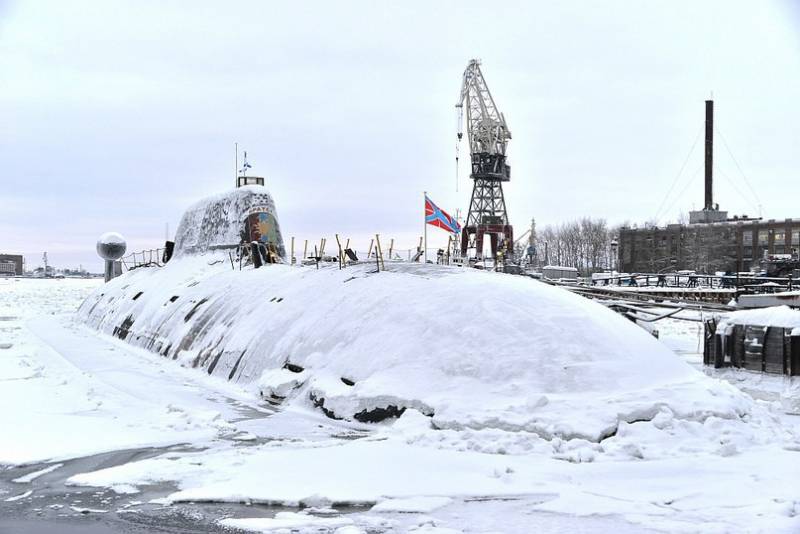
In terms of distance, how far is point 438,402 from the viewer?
871 centimetres

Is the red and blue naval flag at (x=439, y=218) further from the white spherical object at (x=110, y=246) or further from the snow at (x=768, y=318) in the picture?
the white spherical object at (x=110, y=246)

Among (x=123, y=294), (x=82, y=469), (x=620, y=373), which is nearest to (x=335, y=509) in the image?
(x=82, y=469)

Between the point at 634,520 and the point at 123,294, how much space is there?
24.9 m

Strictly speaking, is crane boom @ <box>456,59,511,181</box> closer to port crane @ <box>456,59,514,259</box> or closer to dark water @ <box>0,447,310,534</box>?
port crane @ <box>456,59,514,259</box>

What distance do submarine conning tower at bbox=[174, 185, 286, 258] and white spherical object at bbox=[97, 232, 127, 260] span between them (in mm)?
23298

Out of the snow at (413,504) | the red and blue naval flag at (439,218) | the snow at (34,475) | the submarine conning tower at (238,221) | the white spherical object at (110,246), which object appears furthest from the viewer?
the white spherical object at (110,246)

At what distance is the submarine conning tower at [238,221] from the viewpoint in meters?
22.0

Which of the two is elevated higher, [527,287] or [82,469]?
[527,287]

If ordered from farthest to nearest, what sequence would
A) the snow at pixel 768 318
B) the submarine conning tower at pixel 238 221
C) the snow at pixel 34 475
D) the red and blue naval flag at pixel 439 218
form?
the submarine conning tower at pixel 238 221 < the red and blue naval flag at pixel 439 218 < the snow at pixel 768 318 < the snow at pixel 34 475

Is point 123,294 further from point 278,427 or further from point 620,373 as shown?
point 620,373

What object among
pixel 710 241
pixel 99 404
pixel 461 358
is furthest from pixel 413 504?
pixel 710 241

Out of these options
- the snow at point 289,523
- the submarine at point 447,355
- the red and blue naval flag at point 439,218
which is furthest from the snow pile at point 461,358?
the red and blue naval flag at point 439,218

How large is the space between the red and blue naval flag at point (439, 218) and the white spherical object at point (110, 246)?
33491 mm

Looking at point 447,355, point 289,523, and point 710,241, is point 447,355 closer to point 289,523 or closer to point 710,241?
point 289,523
